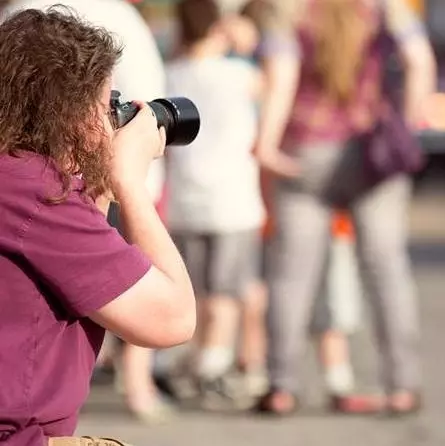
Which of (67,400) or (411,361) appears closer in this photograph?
(67,400)

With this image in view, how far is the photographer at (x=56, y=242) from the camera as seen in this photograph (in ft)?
8.96

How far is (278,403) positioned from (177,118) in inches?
150

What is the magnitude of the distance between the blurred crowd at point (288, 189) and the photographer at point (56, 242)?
3.39 m

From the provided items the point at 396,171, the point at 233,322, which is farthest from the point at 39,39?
the point at 233,322

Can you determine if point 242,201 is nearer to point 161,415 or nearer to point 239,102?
point 239,102

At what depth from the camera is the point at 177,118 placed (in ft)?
10.3

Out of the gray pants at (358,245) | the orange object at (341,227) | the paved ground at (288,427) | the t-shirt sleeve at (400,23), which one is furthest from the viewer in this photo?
the orange object at (341,227)

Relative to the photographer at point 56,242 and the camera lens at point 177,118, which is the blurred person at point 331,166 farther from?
the photographer at point 56,242

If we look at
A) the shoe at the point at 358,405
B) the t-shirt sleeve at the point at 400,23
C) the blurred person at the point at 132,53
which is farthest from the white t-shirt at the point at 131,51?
the shoe at the point at 358,405

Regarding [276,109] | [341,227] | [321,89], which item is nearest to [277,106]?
[276,109]

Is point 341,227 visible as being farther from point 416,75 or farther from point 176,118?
point 176,118

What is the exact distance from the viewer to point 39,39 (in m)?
2.79

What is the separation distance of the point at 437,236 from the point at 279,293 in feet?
19.9

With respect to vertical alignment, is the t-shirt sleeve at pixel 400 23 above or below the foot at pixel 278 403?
above
